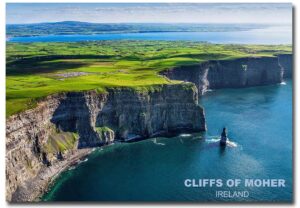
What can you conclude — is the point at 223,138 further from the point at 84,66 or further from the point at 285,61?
the point at 285,61

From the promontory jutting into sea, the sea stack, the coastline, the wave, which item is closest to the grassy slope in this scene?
the promontory jutting into sea

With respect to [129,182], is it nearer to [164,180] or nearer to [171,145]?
[164,180]

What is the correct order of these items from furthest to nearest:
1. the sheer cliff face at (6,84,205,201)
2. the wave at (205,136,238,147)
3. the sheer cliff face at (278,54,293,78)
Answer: the sheer cliff face at (278,54,293,78) < the wave at (205,136,238,147) < the sheer cliff face at (6,84,205,201)

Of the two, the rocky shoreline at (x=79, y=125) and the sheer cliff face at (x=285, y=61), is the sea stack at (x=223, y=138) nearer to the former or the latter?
the rocky shoreline at (x=79, y=125)

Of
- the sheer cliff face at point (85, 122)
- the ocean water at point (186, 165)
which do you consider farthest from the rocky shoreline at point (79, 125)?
the ocean water at point (186, 165)

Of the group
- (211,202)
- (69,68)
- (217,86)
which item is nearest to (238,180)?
(211,202)

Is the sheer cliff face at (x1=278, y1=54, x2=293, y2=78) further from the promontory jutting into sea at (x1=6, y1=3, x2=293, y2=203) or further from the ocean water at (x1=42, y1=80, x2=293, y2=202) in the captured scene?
the ocean water at (x1=42, y1=80, x2=293, y2=202)

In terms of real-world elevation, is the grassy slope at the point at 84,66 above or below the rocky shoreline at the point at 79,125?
above
